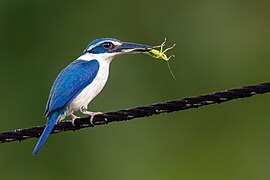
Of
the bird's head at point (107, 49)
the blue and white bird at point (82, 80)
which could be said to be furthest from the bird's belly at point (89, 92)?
the bird's head at point (107, 49)

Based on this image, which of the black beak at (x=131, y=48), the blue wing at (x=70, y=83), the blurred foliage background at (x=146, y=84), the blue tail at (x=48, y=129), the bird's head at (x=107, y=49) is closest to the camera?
the blue tail at (x=48, y=129)

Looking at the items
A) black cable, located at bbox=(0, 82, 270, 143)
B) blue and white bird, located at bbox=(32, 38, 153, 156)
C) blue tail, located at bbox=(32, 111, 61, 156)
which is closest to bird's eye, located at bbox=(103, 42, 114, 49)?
blue and white bird, located at bbox=(32, 38, 153, 156)

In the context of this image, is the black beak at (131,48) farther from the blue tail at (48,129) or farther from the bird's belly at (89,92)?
the blue tail at (48,129)

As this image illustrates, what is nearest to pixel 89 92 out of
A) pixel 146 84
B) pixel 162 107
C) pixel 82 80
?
pixel 82 80

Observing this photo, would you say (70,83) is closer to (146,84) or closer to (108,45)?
(108,45)

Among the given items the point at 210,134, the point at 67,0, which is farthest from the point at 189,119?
the point at 67,0
